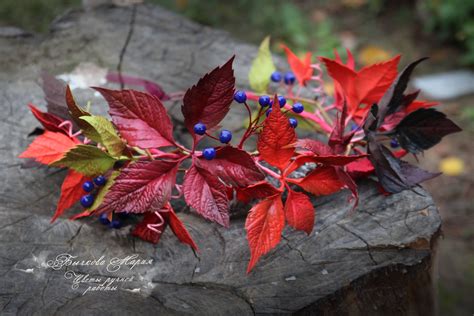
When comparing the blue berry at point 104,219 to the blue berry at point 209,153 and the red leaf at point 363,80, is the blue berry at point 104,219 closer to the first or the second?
the blue berry at point 209,153

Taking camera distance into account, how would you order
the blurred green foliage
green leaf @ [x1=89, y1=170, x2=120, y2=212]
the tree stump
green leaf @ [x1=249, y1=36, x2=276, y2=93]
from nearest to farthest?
the tree stump
green leaf @ [x1=89, y1=170, x2=120, y2=212]
green leaf @ [x1=249, y1=36, x2=276, y2=93]
the blurred green foliage

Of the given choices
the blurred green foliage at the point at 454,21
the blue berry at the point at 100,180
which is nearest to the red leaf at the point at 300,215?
the blue berry at the point at 100,180

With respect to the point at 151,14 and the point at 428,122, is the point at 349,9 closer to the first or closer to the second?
the point at 151,14

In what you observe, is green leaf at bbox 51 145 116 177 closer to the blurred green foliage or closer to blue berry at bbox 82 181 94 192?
blue berry at bbox 82 181 94 192

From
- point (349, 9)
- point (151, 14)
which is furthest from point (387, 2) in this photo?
point (151, 14)

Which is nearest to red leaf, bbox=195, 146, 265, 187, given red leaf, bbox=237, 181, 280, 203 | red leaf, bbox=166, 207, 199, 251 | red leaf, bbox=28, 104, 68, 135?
red leaf, bbox=237, 181, 280, 203
